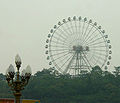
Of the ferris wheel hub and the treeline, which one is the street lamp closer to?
the ferris wheel hub

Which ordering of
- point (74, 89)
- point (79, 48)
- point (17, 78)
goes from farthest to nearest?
point (74, 89)
point (79, 48)
point (17, 78)

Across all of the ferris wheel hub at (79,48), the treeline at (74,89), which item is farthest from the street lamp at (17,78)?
the treeline at (74,89)

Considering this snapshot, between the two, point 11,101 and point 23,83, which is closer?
point 23,83

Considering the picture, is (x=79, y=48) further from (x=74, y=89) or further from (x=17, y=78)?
(x=17, y=78)

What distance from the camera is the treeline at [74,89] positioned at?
87000 mm

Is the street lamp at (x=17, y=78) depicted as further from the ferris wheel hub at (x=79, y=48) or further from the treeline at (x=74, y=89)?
the treeline at (x=74, y=89)

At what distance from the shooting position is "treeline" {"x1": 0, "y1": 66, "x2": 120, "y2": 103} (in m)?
87.0

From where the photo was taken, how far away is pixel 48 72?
118188 mm

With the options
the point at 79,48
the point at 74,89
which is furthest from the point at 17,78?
the point at 74,89

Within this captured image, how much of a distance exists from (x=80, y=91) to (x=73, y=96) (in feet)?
9.54

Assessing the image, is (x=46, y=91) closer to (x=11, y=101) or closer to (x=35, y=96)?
(x=35, y=96)

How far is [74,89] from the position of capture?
91500 mm

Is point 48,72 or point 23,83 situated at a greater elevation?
point 48,72

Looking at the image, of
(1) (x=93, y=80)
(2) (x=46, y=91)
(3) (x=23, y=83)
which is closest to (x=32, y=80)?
(2) (x=46, y=91)
